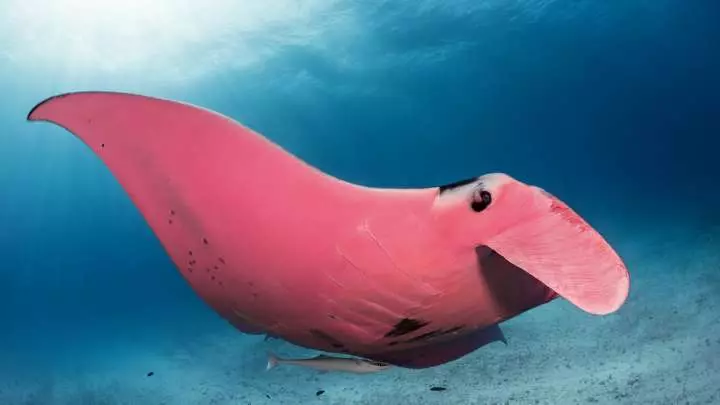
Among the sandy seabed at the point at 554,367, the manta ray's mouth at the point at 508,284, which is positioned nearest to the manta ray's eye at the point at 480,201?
the manta ray's mouth at the point at 508,284

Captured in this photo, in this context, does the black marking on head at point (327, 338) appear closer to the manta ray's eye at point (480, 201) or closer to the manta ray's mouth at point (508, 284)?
the manta ray's mouth at point (508, 284)

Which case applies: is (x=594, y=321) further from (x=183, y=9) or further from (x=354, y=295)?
(x=183, y=9)

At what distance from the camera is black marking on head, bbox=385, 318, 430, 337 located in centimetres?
158

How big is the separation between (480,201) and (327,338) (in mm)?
737

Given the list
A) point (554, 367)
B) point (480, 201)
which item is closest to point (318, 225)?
point (480, 201)

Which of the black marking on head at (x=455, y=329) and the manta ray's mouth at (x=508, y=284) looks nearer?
the manta ray's mouth at (x=508, y=284)

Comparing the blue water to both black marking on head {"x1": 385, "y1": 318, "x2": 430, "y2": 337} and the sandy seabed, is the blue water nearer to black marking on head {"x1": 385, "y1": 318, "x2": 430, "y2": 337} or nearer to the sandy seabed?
the sandy seabed

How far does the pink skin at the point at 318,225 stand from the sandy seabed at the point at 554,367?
734 cm

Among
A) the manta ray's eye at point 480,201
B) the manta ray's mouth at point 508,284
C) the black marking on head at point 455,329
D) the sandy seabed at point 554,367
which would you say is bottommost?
the black marking on head at point 455,329

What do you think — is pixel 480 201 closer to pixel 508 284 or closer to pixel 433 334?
pixel 508 284

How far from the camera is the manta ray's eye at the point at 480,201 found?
1.38m

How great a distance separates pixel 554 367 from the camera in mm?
9148

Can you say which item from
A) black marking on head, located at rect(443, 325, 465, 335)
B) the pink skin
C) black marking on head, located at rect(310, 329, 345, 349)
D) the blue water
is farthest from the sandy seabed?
the pink skin

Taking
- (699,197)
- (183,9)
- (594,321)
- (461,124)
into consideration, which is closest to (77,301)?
(183,9)
